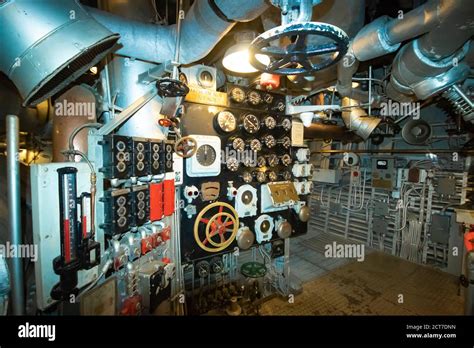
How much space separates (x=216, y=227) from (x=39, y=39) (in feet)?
7.89

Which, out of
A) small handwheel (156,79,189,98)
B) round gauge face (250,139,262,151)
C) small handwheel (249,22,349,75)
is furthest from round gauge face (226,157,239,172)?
small handwheel (249,22,349,75)

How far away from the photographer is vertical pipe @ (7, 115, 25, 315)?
1447 mm

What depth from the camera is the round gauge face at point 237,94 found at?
121 inches

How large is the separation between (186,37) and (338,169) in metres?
5.75

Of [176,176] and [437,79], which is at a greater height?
[437,79]

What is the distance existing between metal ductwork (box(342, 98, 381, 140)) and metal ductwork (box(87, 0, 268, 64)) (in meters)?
3.27

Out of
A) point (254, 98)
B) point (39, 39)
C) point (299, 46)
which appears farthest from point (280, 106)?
point (39, 39)

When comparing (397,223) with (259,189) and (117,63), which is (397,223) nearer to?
(259,189)

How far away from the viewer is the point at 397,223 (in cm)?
545

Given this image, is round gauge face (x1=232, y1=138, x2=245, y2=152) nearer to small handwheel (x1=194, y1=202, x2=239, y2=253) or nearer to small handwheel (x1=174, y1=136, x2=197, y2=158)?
small handwheel (x1=174, y1=136, x2=197, y2=158)

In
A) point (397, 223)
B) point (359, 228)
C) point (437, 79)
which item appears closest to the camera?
point (437, 79)
